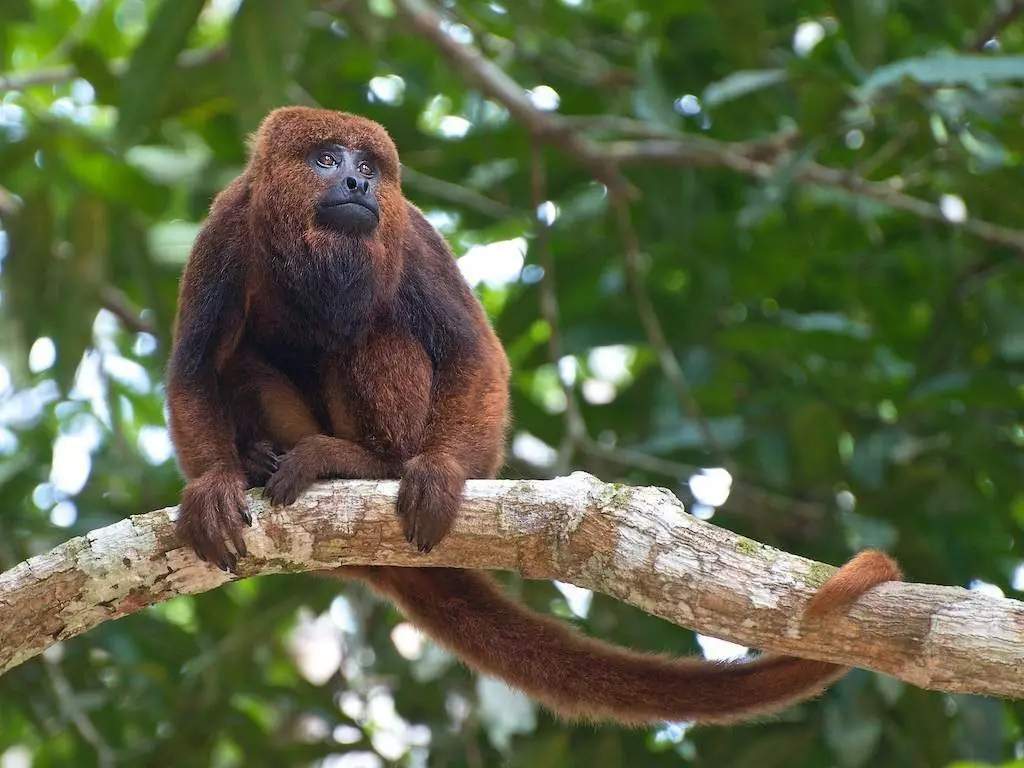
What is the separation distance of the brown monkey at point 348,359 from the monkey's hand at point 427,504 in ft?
0.49

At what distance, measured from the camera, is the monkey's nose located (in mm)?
3414

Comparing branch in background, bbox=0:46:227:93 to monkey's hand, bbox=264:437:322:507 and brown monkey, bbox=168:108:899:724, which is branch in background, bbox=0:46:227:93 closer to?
brown monkey, bbox=168:108:899:724

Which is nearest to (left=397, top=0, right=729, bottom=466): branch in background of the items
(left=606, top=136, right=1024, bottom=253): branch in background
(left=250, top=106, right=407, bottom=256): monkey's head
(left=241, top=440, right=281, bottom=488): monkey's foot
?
(left=606, top=136, right=1024, bottom=253): branch in background

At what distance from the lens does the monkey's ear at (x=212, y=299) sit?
333cm

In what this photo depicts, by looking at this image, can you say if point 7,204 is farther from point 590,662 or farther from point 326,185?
point 590,662

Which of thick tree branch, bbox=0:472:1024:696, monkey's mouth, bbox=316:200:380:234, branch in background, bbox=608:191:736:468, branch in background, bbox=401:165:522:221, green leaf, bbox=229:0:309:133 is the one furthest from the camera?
branch in background, bbox=401:165:522:221

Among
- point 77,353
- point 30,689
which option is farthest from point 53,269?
point 30,689

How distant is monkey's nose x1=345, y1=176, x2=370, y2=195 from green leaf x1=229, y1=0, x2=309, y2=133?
1.09 meters

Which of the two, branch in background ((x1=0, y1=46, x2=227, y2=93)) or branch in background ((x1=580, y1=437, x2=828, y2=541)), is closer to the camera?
branch in background ((x1=580, y1=437, x2=828, y2=541))

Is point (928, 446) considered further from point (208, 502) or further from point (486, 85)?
point (208, 502)

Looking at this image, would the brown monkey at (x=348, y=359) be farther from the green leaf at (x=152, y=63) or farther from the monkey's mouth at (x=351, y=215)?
the green leaf at (x=152, y=63)

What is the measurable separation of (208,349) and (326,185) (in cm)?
51

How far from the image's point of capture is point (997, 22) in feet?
15.5

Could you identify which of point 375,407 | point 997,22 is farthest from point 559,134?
point 375,407
